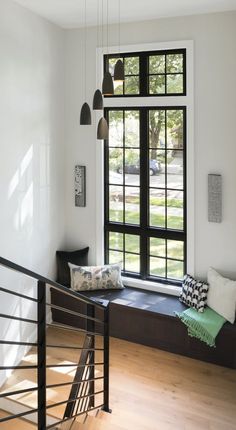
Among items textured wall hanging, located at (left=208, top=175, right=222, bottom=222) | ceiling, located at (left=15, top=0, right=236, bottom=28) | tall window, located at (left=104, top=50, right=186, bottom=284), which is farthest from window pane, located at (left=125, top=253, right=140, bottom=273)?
ceiling, located at (left=15, top=0, right=236, bottom=28)

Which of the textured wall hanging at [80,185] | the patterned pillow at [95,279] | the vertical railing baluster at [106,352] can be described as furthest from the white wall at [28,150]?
the vertical railing baluster at [106,352]

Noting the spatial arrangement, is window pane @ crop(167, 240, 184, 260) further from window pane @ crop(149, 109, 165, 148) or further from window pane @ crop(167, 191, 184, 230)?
window pane @ crop(149, 109, 165, 148)

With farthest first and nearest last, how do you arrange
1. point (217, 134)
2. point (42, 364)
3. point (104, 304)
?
1. point (217, 134)
2. point (104, 304)
3. point (42, 364)

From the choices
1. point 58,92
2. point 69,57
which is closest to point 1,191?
point 58,92

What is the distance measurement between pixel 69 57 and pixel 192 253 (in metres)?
2.86

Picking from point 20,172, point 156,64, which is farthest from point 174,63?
point 20,172

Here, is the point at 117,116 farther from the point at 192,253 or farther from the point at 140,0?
the point at 192,253

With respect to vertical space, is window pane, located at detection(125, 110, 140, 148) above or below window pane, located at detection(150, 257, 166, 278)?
above

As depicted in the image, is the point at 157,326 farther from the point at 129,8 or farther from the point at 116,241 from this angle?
the point at 129,8

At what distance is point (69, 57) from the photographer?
5863 mm

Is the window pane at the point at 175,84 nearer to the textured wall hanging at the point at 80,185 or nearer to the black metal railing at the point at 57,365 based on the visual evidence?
the textured wall hanging at the point at 80,185

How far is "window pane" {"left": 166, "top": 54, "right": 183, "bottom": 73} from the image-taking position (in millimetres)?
5285

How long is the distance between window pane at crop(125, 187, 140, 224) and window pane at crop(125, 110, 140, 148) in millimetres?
563

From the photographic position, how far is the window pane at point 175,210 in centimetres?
554
